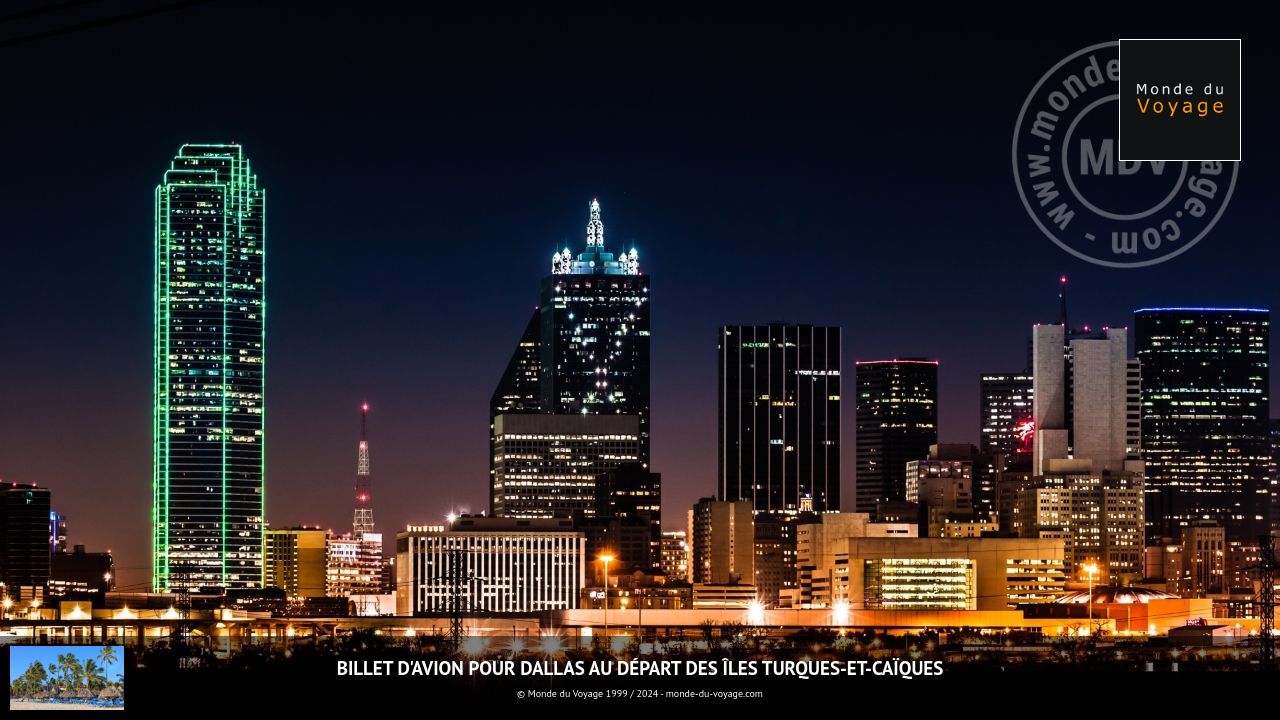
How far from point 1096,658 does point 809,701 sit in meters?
43.3

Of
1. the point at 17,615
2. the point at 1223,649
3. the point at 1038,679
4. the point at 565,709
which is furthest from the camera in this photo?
the point at 17,615

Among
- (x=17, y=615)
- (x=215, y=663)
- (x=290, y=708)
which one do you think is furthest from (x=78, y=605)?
(x=290, y=708)

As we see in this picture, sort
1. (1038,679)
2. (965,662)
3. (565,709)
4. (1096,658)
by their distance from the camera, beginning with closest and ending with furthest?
1. (565,709)
2. (1038,679)
3. (965,662)
4. (1096,658)

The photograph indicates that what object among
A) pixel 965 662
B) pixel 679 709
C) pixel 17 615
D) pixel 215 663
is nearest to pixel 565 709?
pixel 679 709

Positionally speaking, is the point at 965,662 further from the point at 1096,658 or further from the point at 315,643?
the point at 315,643

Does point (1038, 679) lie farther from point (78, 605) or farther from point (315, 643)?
point (78, 605)

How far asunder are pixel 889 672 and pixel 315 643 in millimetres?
52099

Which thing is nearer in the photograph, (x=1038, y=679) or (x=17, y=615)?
(x=1038, y=679)

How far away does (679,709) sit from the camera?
2906 inches

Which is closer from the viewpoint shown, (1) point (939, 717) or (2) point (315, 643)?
(1) point (939, 717)

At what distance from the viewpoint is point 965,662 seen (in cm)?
10481

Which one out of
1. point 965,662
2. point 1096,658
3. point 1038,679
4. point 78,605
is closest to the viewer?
point 1038,679

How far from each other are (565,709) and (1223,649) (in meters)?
78.5

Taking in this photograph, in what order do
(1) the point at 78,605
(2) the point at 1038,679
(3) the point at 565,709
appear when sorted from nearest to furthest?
(3) the point at 565,709 < (2) the point at 1038,679 < (1) the point at 78,605
